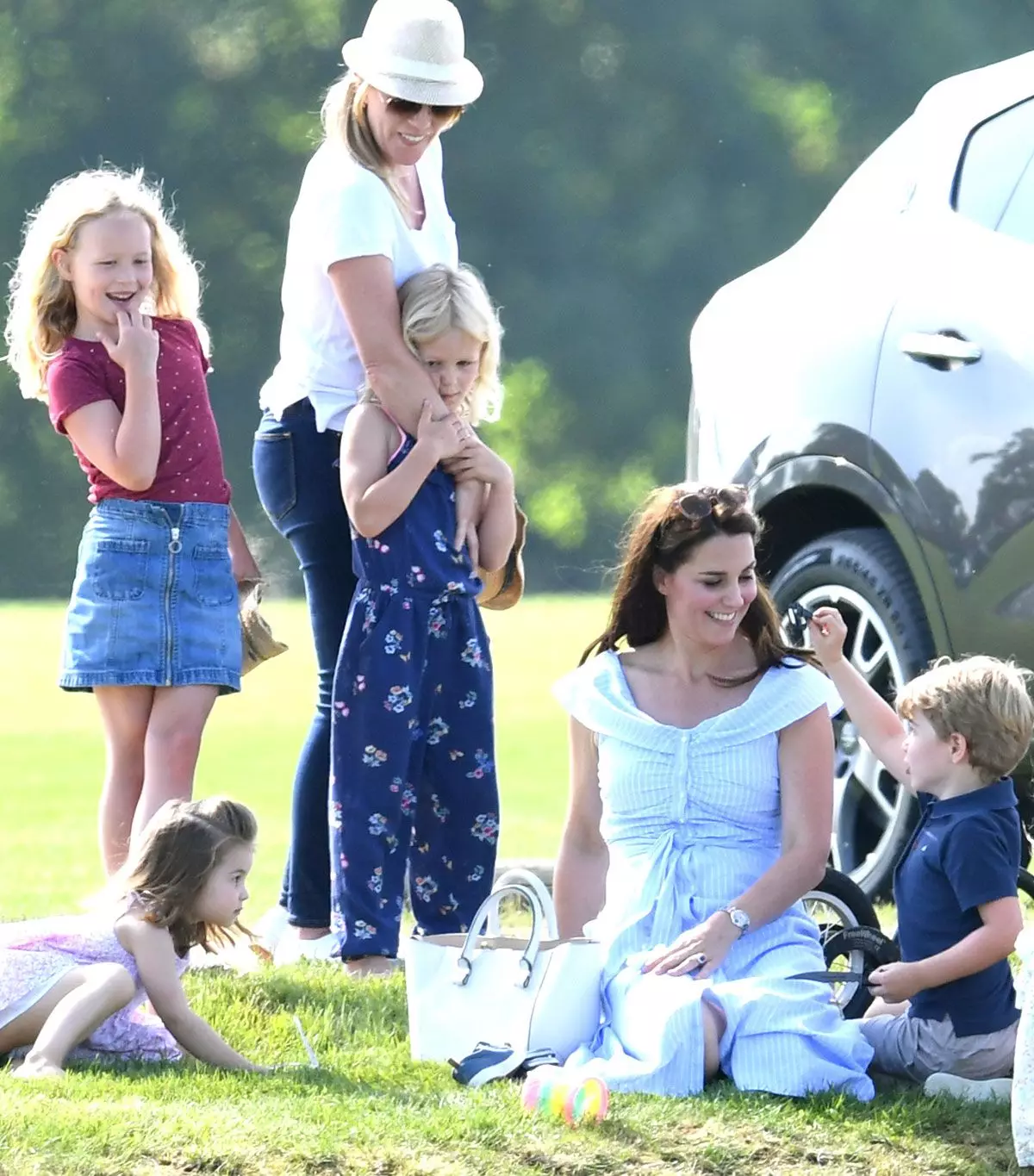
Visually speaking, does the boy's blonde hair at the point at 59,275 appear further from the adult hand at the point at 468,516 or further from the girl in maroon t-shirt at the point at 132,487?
the adult hand at the point at 468,516

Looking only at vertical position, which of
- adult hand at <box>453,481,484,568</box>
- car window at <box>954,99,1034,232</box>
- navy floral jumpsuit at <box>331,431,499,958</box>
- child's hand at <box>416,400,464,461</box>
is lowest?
navy floral jumpsuit at <box>331,431,499,958</box>

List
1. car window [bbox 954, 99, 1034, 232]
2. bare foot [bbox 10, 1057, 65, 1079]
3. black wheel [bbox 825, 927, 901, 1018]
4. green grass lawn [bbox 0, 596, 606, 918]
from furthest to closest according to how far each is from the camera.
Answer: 1. green grass lawn [bbox 0, 596, 606, 918]
2. car window [bbox 954, 99, 1034, 232]
3. black wheel [bbox 825, 927, 901, 1018]
4. bare foot [bbox 10, 1057, 65, 1079]

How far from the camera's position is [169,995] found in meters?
4.25

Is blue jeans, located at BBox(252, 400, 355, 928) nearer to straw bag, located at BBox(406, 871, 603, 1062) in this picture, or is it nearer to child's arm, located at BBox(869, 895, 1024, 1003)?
straw bag, located at BBox(406, 871, 603, 1062)

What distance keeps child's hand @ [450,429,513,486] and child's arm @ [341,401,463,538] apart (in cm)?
7

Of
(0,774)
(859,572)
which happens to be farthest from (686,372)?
(859,572)

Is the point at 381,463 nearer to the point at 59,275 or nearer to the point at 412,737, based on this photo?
the point at 412,737

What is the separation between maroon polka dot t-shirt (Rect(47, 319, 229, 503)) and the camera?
523 cm

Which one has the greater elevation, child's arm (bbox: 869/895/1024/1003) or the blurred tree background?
the blurred tree background

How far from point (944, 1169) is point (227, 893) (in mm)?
1350

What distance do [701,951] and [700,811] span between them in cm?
30

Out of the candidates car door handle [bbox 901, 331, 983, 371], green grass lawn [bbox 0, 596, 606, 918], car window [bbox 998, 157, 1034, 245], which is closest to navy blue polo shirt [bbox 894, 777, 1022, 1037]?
car door handle [bbox 901, 331, 983, 371]

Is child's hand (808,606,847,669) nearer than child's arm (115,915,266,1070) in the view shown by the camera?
No

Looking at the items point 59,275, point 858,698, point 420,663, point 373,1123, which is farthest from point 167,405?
point 373,1123
